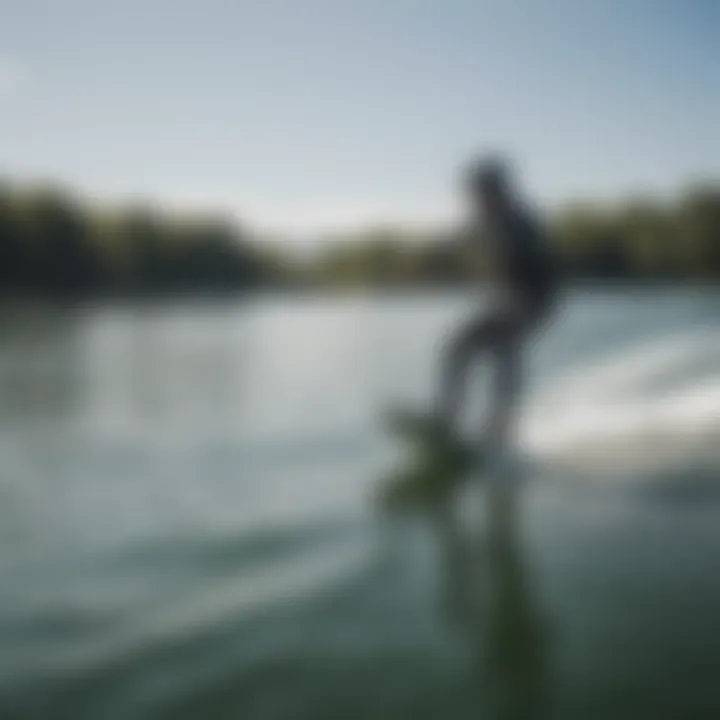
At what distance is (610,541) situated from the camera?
289 cm

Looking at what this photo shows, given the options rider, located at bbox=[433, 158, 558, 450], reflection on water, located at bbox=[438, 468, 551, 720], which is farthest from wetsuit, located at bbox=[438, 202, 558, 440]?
reflection on water, located at bbox=[438, 468, 551, 720]

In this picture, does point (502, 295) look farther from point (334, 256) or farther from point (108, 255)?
point (108, 255)

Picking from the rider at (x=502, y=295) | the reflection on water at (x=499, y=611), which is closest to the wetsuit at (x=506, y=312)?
the rider at (x=502, y=295)

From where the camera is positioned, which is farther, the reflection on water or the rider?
the rider

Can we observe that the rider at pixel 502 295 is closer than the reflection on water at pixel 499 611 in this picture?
No

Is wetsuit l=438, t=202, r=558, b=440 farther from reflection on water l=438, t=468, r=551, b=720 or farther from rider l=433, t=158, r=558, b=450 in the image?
reflection on water l=438, t=468, r=551, b=720

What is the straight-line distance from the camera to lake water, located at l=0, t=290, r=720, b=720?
2.00 m

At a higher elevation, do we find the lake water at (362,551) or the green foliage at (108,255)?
the green foliage at (108,255)

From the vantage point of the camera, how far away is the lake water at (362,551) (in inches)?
78.9

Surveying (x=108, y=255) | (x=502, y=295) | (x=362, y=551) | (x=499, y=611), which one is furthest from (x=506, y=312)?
(x=108, y=255)

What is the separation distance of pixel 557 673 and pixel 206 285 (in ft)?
15.6

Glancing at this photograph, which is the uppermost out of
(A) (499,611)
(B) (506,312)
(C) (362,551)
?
(B) (506,312)

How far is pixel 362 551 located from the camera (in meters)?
2.91

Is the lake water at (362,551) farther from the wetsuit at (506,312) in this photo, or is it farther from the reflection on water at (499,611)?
the wetsuit at (506,312)
